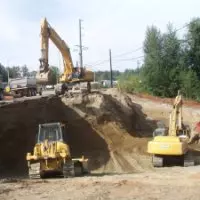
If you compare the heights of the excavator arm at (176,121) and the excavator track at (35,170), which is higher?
the excavator arm at (176,121)

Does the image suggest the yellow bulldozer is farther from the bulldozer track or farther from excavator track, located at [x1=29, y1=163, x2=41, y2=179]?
the bulldozer track

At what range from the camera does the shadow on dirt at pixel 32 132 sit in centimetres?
2892

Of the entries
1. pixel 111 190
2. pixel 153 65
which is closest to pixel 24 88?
pixel 153 65

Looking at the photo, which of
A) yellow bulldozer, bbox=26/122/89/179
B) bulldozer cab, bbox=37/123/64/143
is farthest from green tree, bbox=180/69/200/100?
bulldozer cab, bbox=37/123/64/143

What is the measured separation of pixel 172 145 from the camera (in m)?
24.1

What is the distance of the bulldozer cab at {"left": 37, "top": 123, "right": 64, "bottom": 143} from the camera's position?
22188mm

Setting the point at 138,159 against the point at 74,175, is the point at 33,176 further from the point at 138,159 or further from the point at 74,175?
the point at 138,159

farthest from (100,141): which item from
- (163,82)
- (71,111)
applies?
(163,82)

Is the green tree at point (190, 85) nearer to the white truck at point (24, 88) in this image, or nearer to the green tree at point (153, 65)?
the green tree at point (153, 65)

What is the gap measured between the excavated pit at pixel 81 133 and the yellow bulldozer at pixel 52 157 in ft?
16.2

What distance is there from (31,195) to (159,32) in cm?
4842

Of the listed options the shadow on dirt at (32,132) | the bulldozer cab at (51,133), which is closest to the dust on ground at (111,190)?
the bulldozer cab at (51,133)

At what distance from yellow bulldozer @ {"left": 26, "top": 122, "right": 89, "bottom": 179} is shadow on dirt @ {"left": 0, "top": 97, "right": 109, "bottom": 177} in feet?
18.9

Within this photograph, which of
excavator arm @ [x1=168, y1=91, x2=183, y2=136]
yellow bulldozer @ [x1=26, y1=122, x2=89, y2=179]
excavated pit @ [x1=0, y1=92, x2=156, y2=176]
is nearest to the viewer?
yellow bulldozer @ [x1=26, y1=122, x2=89, y2=179]
